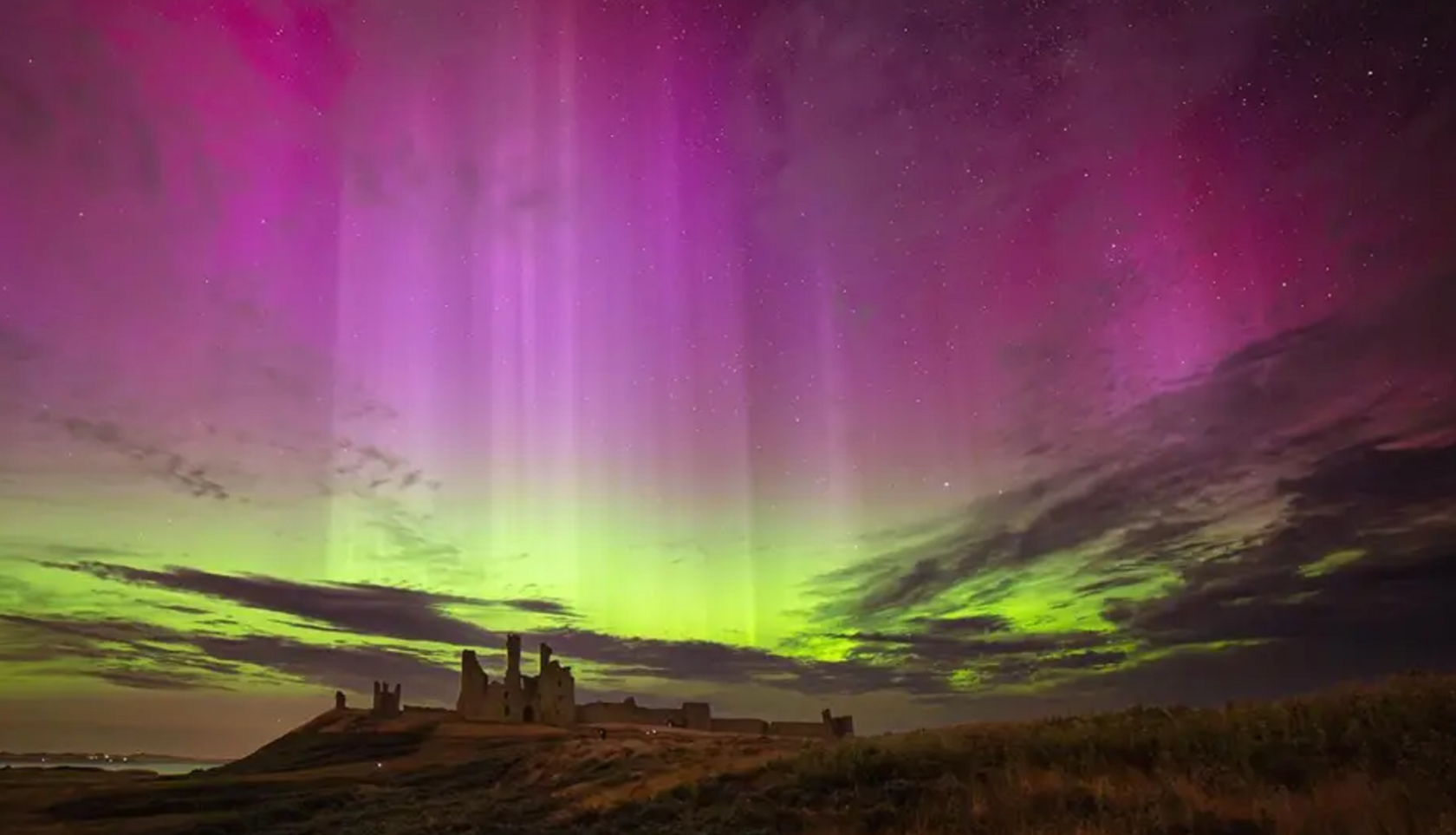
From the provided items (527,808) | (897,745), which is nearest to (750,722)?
(527,808)

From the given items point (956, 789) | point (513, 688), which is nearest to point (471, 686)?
point (513, 688)

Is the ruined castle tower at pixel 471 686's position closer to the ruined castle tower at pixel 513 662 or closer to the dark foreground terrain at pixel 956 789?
the ruined castle tower at pixel 513 662

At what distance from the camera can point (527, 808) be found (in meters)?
29.8

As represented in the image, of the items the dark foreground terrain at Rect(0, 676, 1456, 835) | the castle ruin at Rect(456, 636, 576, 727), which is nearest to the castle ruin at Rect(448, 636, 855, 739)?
the castle ruin at Rect(456, 636, 576, 727)

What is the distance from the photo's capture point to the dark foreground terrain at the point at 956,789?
13734 millimetres

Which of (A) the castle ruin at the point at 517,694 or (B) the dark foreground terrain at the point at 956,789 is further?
(A) the castle ruin at the point at 517,694

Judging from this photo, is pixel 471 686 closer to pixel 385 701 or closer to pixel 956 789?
pixel 385 701

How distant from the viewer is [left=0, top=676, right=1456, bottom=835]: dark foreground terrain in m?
13.7

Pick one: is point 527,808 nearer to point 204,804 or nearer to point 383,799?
point 383,799

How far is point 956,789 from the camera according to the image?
18594mm

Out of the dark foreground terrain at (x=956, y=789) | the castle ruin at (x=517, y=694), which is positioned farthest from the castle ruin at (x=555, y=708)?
the dark foreground terrain at (x=956, y=789)

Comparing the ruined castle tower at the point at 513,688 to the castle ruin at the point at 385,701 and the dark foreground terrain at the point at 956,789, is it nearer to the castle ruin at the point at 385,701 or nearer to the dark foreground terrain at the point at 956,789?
the castle ruin at the point at 385,701

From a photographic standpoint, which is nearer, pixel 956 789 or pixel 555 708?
pixel 956 789

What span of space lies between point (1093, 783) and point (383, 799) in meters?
30.4
